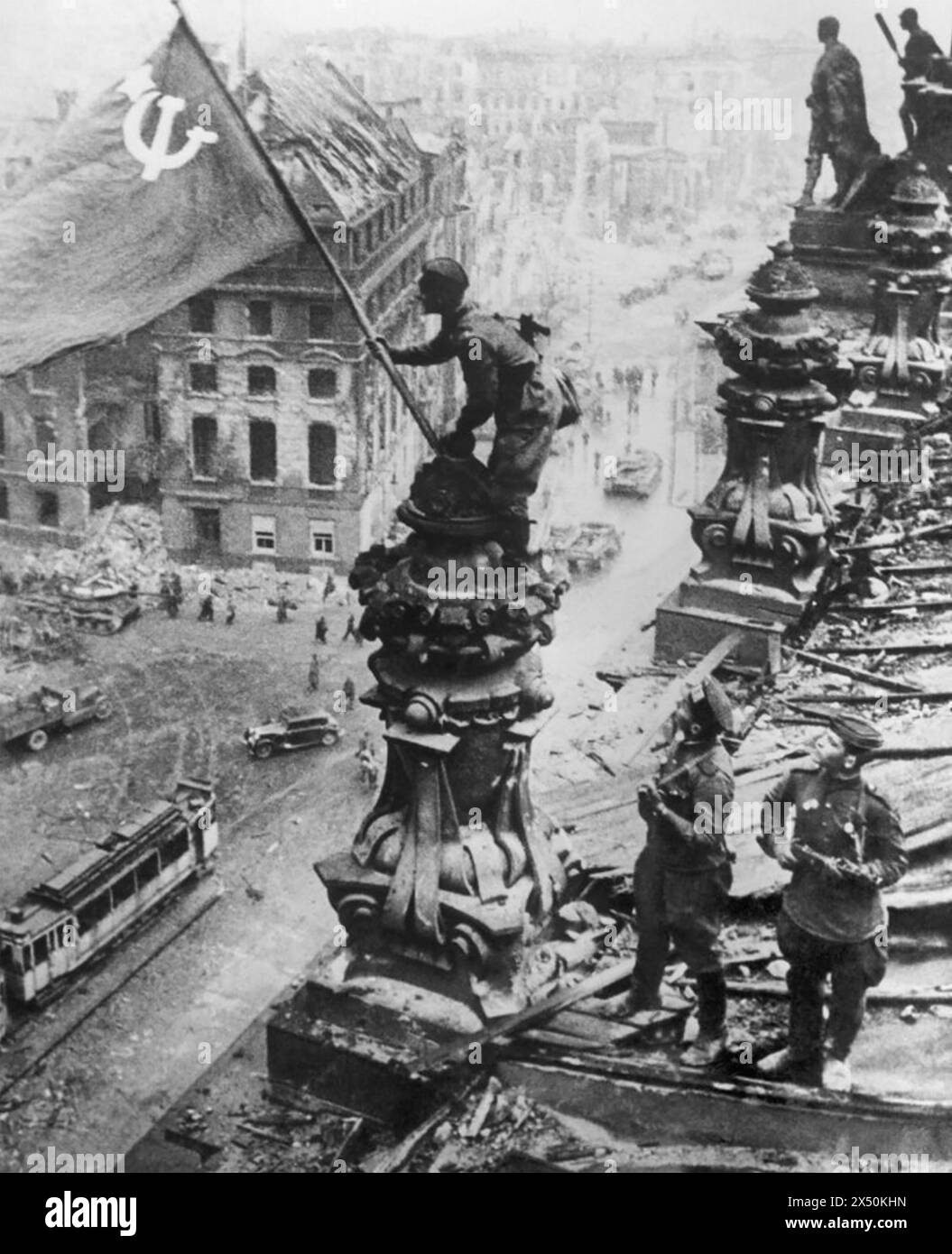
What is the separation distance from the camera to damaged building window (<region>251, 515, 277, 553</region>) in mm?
53281

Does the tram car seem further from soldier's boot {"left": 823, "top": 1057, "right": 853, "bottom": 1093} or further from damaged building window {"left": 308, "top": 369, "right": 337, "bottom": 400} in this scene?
soldier's boot {"left": 823, "top": 1057, "right": 853, "bottom": 1093}

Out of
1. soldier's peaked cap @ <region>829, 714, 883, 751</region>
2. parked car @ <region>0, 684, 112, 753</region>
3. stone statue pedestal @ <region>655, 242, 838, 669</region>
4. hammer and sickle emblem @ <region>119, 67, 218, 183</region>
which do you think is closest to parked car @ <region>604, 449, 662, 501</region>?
parked car @ <region>0, 684, 112, 753</region>

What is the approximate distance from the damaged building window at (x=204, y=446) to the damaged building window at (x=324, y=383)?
4467 millimetres

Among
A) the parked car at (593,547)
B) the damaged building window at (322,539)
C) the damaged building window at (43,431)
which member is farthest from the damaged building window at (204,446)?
the parked car at (593,547)

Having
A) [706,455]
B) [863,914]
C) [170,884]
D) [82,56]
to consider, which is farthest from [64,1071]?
[706,455]

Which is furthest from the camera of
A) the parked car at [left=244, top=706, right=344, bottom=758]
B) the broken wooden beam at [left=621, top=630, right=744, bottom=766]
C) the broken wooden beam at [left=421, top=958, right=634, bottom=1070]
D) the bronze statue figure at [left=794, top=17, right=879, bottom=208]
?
the parked car at [left=244, top=706, right=344, bottom=758]

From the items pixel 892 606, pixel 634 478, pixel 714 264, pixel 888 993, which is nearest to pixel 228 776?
pixel 634 478

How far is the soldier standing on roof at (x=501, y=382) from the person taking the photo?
25.9 feet

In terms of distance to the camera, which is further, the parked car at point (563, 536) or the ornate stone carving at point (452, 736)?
the parked car at point (563, 536)

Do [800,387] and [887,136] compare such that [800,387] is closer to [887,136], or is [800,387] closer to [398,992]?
[398,992]

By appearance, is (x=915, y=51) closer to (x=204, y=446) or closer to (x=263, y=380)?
(x=263, y=380)

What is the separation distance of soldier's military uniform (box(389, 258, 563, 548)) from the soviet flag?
102 inches

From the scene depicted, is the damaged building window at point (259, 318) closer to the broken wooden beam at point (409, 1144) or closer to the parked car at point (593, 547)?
the parked car at point (593, 547)

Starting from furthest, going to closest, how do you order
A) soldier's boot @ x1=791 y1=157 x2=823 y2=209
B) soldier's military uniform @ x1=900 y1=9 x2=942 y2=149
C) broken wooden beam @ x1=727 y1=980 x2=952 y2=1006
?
soldier's boot @ x1=791 y1=157 x2=823 y2=209 < soldier's military uniform @ x1=900 y1=9 x2=942 y2=149 < broken wooden beam @ x1=727 y1=980 x2=952 y2=1006
